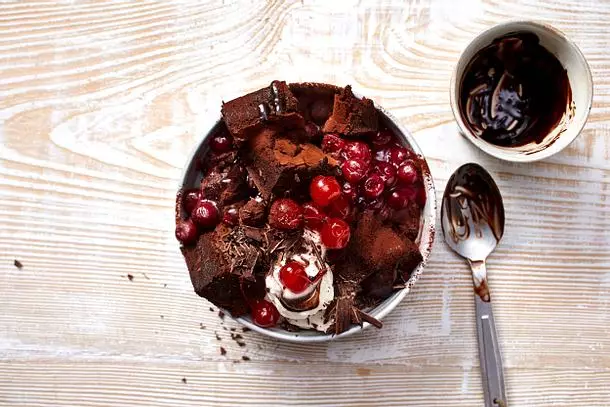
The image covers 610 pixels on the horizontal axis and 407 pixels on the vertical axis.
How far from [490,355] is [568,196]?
0.56 m

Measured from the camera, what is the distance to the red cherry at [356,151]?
55.8 inches

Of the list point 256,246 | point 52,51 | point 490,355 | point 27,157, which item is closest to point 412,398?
point 490,355

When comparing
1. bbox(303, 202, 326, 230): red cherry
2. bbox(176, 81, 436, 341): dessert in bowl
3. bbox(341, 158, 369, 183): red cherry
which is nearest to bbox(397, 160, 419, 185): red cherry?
bbox(176, 81, 436, 341): dessert in bowl

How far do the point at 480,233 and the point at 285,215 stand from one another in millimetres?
685

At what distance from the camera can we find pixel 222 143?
1.49 meters

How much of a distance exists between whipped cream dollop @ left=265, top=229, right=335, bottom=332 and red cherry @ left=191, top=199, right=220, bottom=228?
0.20m

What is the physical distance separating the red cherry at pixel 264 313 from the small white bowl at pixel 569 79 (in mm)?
706

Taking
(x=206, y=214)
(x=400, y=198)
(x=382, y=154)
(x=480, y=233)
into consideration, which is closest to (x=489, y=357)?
(x=480, y=233)

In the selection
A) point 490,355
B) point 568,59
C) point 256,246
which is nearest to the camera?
point 256,246

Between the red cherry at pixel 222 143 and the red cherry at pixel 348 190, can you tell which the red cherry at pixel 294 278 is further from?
the red cherry at pixel 222 143

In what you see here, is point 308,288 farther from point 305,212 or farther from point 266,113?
point 266,113

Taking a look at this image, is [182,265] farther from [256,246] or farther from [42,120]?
[42,120]

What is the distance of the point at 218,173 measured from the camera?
1462 millimetres

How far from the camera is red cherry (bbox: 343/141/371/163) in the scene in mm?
1417
